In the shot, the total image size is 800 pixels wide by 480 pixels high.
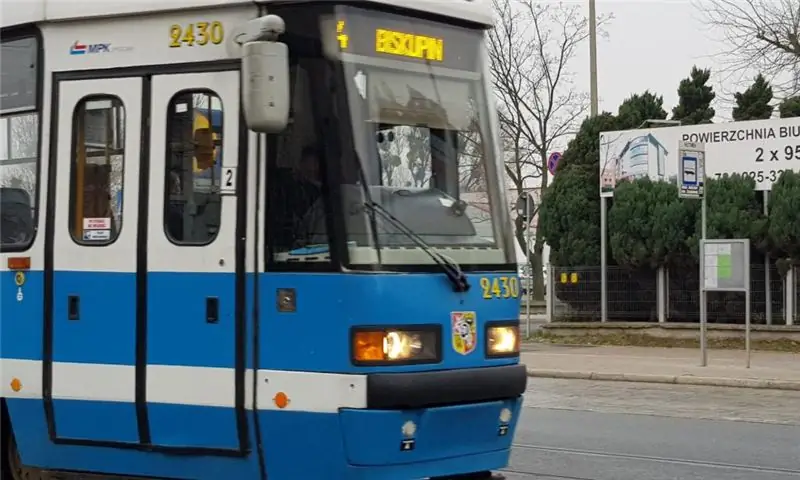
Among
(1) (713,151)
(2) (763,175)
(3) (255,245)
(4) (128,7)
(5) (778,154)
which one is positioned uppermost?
(1) (713,151)

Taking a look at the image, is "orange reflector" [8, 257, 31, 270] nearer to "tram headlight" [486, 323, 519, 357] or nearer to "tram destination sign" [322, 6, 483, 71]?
"tram destination sign" [322, 6, 483, 71]

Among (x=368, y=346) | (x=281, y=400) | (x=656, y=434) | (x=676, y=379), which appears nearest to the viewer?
(x=368, y=346)

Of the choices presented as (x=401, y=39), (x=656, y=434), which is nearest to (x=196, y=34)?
(x=401, y=39)

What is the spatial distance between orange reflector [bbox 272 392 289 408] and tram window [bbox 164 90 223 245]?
0.97 metres

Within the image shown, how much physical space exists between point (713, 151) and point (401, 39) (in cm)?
1771

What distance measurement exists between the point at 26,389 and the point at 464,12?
11.6ft

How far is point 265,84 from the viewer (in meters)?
6.13

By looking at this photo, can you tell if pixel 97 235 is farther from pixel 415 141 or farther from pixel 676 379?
pixel 676 379

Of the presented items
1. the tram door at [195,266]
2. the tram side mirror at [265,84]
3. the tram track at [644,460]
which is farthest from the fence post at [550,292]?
the tram side mirror at [265,84]

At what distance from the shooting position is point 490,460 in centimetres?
698

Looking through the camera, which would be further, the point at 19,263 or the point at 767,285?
the point at 767,285

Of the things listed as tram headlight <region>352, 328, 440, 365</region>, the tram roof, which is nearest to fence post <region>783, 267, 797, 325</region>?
the tram roof

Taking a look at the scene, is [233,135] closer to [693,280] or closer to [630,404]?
[630,404]

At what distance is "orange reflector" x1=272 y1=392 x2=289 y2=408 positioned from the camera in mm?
6434
